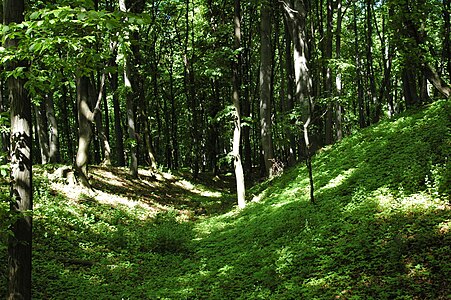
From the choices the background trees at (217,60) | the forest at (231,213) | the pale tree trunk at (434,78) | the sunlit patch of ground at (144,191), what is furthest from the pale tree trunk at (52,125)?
the pale tree trunk at (434,78)

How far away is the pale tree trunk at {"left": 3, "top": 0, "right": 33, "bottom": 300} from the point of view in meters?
5.25

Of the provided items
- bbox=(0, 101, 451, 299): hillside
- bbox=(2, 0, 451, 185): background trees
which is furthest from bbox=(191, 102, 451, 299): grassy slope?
bbox=(2, 0, 451, 185): background trees

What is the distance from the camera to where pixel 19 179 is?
17.6ft

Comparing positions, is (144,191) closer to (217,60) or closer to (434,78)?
(217,60)

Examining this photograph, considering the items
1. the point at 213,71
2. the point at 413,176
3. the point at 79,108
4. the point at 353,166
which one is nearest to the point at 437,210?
the point at 413,176

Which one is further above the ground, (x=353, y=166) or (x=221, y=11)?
(x=221, y=11)

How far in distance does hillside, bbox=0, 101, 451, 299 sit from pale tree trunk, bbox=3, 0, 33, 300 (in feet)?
4.91

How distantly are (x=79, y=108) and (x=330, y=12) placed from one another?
15.8m

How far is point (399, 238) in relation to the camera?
601 centimetres

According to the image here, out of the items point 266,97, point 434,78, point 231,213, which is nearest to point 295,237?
point 231,213

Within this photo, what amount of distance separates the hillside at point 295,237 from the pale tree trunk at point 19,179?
4.91 ft

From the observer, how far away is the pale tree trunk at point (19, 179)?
5.25 meters

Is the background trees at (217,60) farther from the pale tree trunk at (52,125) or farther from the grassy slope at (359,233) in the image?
the grassy slope at (359,233)

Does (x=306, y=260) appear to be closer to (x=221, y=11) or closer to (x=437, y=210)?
(x=437, y=210)
